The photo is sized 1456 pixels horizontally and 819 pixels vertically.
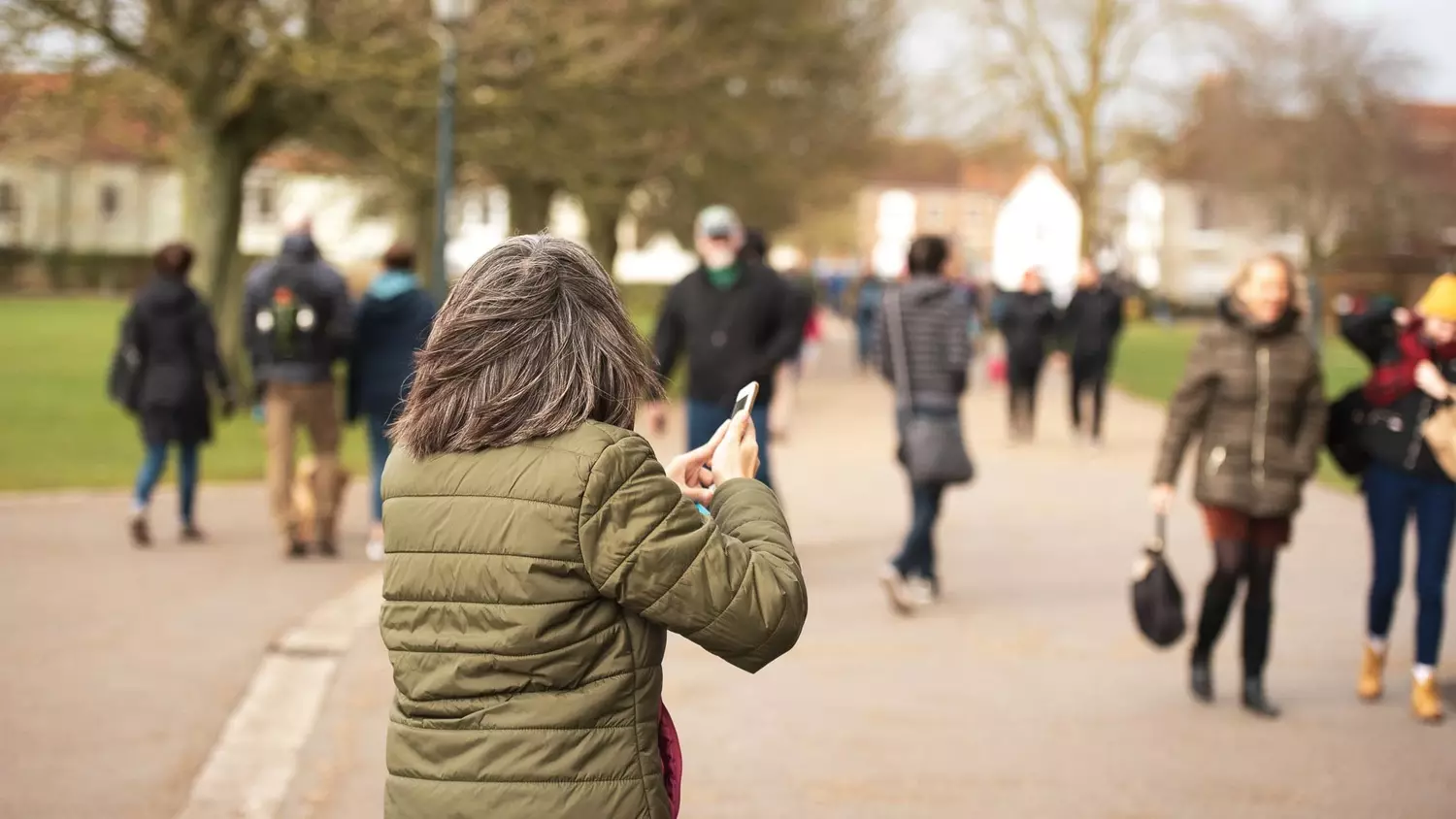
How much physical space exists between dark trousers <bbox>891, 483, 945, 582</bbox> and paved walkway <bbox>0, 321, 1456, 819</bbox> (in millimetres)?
257

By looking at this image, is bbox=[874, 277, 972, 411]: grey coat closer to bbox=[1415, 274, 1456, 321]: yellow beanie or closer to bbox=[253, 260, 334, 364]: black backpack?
bbox=[1415, 274, 1456, 321]: yellow beanie

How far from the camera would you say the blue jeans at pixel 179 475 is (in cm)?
1081

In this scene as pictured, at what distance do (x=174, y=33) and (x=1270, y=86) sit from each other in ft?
164

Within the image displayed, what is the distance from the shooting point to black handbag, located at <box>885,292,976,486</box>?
29.9 ft

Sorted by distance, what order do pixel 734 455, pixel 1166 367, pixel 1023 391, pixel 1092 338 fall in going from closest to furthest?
1. pixel 734 455
2. pixel 1092 338
3. pixel 1023 391
4. pixel 1166 367

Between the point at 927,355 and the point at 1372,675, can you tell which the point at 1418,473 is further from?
the point at 927,355

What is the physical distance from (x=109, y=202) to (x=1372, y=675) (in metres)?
82.0

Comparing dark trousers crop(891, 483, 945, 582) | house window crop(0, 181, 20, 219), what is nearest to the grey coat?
dark trousers crop(891, 483, 945, 582)

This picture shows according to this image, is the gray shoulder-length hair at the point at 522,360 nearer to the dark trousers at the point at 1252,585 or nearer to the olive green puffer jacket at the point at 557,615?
the olive green puffer jacket at the point at 557,615

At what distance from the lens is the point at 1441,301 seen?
6.86 metres

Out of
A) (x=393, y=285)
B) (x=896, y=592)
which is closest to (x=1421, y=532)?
(x=896, y=592)

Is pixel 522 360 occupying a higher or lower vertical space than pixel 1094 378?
higher

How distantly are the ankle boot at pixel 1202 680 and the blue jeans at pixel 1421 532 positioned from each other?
29.7 inches

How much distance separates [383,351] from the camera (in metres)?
10.5
